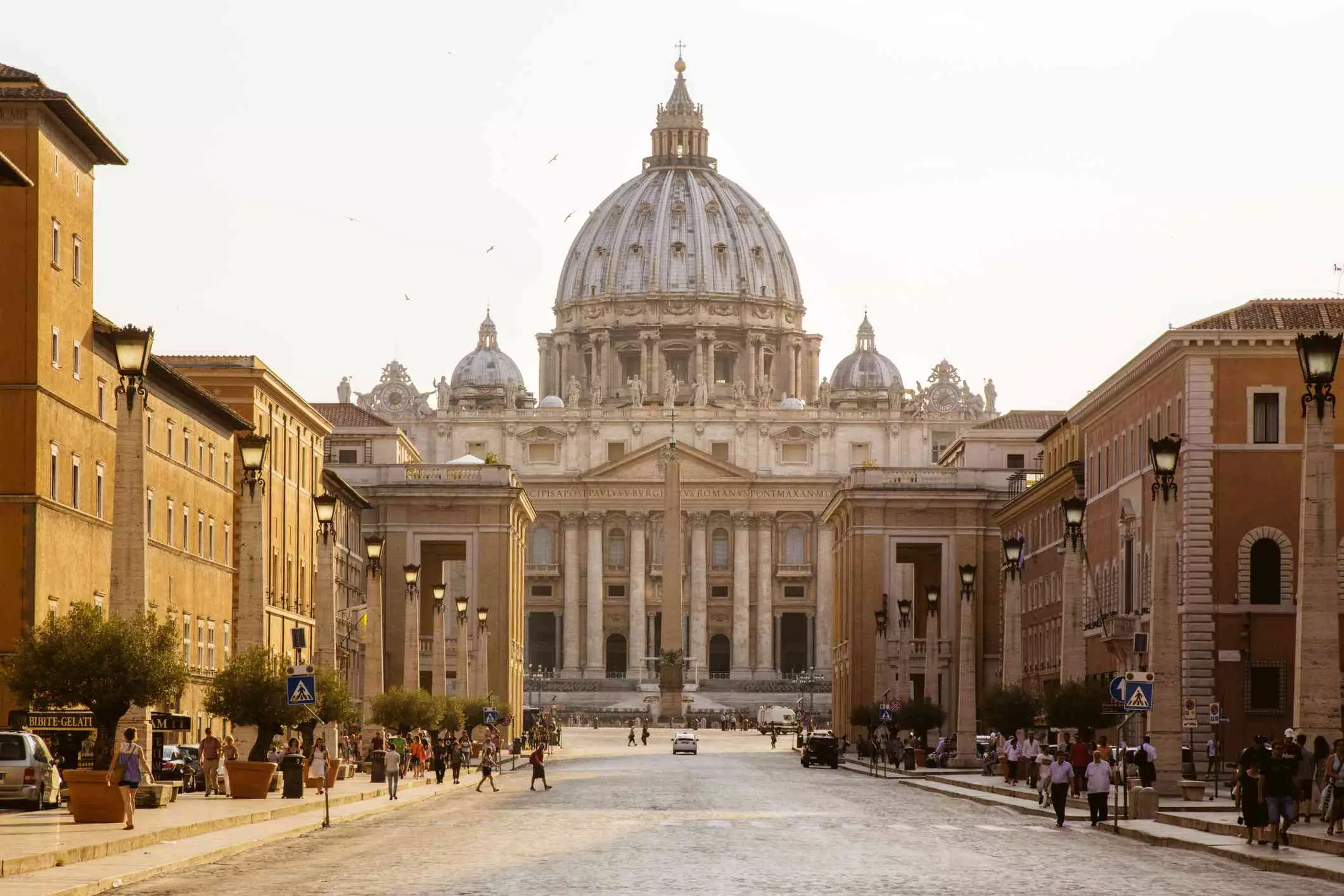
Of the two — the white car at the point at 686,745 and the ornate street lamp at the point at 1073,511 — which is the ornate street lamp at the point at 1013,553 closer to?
the ornate street lamp at the point at 1073,511

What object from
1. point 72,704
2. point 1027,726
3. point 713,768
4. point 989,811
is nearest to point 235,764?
point 72,704

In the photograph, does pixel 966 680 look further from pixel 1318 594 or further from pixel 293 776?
pixel 1318 594

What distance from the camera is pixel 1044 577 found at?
97.1m

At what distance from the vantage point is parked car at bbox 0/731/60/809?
39031mm

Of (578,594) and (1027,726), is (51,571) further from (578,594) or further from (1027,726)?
(578,594)

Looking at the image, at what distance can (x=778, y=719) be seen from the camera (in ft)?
487

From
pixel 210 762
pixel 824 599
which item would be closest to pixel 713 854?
pixel 210 762

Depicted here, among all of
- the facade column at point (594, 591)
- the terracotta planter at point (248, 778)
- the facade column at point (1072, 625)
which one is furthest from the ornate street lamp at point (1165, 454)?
the facade column at point (594, 591)

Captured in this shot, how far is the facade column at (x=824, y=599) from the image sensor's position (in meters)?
184

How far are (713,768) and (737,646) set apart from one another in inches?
4199

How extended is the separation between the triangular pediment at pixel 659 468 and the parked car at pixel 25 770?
143466 millimetres

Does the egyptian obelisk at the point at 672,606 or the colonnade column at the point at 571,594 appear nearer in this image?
the egyptian obelisk at the point at 672,606

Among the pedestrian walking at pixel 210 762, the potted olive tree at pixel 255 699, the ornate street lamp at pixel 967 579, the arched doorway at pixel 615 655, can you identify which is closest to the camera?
the potted olive tree at pixel 255 699

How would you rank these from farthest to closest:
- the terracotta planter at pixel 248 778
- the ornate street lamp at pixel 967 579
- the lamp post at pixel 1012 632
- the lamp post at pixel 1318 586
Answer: the ornate street lamp at pixel 967 579
the lamp post at pixel 1012 632
the terracotta planter at pixel 248 778
the lamp post at pixel 1318 586
